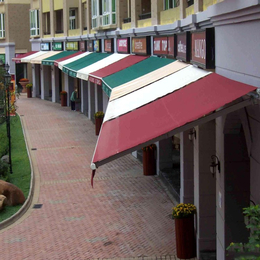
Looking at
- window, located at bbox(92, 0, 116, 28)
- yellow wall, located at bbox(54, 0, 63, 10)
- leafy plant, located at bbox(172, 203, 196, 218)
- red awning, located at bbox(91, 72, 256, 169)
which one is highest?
yellow wall, located at bbox(54, 0, 63, 10)

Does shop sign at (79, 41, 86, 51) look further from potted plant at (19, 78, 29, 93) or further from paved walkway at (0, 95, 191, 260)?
potted plant at (19, 78, 29, 93)

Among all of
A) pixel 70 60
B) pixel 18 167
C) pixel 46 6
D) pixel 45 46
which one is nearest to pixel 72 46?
pixel 70 60

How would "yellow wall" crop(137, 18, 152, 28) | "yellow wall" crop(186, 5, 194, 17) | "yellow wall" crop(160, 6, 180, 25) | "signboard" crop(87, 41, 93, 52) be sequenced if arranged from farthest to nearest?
"signboard" crop(87, 41, 93, 52)
"yellow wall" crop(137, 18, 152, 28)
"yellow wall" crop(160, 6, 180, 25)
"yellow wall" crop(186, 5, 194, 17)

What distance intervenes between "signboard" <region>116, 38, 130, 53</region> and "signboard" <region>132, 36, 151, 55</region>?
1134 mm

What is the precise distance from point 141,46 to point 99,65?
4.98 meters

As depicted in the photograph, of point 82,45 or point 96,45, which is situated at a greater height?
point 82,45

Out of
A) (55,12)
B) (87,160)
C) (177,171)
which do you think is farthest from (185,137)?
(55,12)

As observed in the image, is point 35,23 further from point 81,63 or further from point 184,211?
point 184,211

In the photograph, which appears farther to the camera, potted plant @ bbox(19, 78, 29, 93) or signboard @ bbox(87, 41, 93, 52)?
potted plant @ bbox(19, 78, 29, 93)

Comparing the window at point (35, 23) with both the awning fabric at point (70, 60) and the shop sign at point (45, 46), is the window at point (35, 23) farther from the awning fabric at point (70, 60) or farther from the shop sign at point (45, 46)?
the awning fabric at point (70, 60)

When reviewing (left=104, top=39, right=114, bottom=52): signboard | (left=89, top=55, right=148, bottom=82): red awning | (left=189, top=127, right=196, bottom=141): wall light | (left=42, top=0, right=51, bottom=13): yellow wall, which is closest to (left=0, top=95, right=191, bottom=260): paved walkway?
(left=189, top=127, right=196, bottom=141): wall light

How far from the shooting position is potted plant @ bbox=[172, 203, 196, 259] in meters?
11.4

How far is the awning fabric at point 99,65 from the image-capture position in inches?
948

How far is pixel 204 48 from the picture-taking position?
1035 cm
